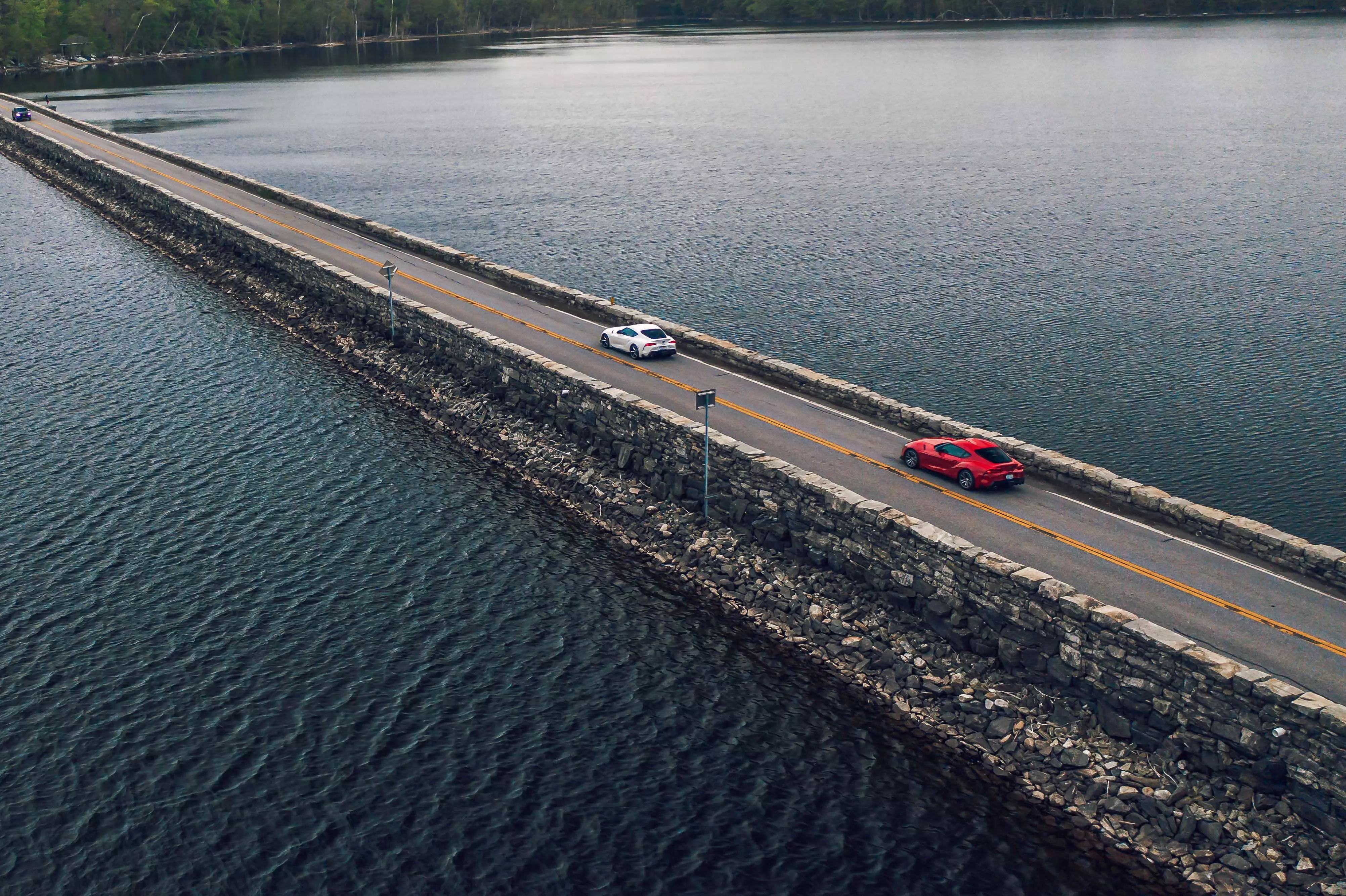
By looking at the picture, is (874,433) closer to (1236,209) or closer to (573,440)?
(573,440)

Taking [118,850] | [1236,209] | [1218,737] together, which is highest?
[1236,209]

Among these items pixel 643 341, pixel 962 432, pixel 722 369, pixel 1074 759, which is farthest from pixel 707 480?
pixel 1074 759

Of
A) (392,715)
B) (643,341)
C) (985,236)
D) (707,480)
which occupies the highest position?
(985,236)

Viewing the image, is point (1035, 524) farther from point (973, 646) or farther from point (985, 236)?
point (985, 236)

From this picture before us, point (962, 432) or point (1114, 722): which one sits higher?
point (962, 432)

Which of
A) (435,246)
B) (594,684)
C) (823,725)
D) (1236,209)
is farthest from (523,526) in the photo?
(1236,209)
